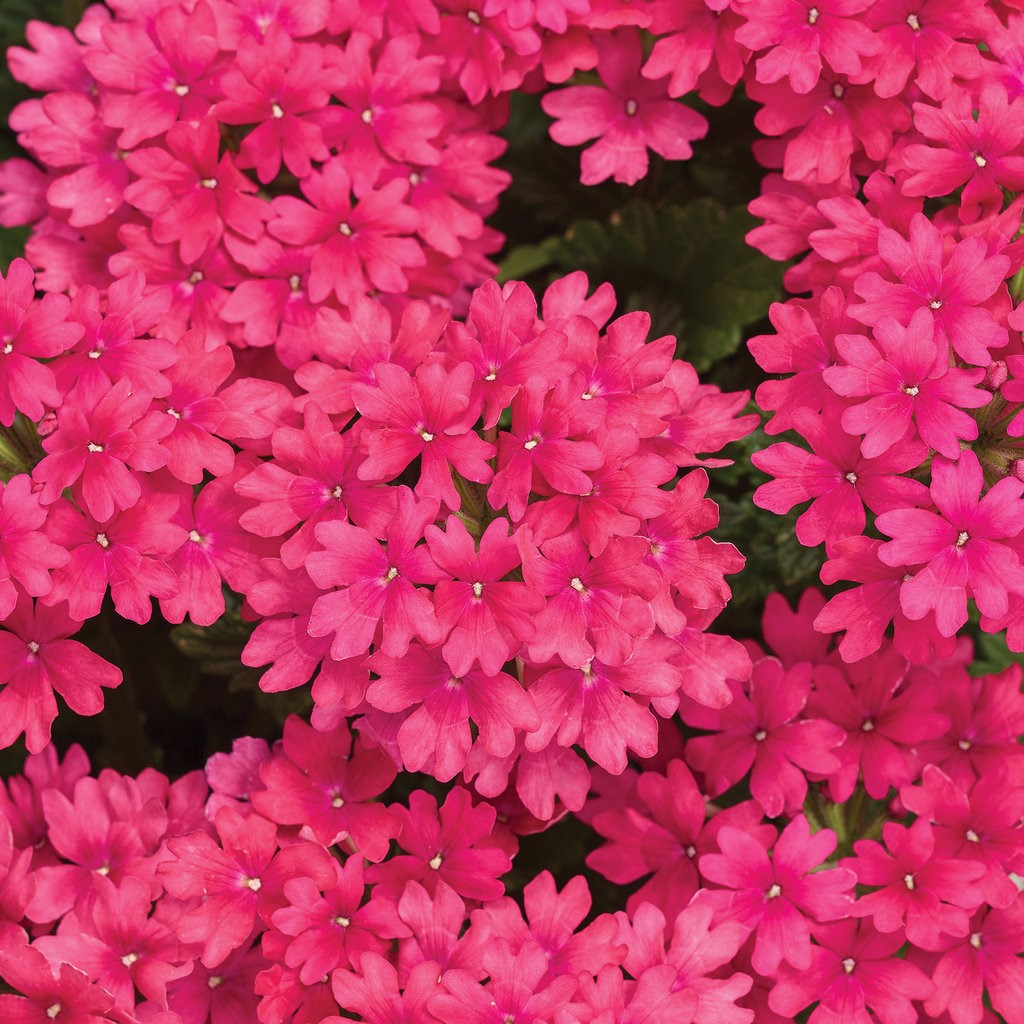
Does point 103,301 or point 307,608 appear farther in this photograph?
point 103,301

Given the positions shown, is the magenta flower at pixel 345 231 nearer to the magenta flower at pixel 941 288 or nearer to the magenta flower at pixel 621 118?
the magenta flower at pixel 621 118

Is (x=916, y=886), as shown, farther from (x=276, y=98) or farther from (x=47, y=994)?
(x=276, y=98)

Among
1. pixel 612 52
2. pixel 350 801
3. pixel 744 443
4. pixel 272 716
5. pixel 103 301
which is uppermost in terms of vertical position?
pixel 612 52

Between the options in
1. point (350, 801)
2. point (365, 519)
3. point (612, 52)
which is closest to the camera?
point (365, 519)

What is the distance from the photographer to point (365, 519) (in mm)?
1000

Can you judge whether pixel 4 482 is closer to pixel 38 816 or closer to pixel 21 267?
pixel 21 267

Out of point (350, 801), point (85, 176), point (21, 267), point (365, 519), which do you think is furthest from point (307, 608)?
point (85, 176)

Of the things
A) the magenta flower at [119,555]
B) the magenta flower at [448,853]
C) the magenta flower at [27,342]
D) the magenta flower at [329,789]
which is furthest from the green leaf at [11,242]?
the magenta flower at [448,853]

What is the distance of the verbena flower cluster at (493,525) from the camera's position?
973mm

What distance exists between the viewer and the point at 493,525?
0.95 m

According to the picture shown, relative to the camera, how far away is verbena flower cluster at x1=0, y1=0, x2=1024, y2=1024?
0.97m

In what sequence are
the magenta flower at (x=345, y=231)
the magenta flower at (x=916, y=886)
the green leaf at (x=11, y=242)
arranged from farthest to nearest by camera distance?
1. the green leaf at (x=11, y=242)
2. the magenta flower at (x=345, y=231)
3. the magenta flower at (x=916, y=886)

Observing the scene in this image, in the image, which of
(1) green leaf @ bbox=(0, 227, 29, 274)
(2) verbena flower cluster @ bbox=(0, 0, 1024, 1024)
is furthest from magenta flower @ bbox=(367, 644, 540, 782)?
(1) green leaf @ bbox=(0, 227, 29, 274)

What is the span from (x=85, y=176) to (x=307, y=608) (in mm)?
451
